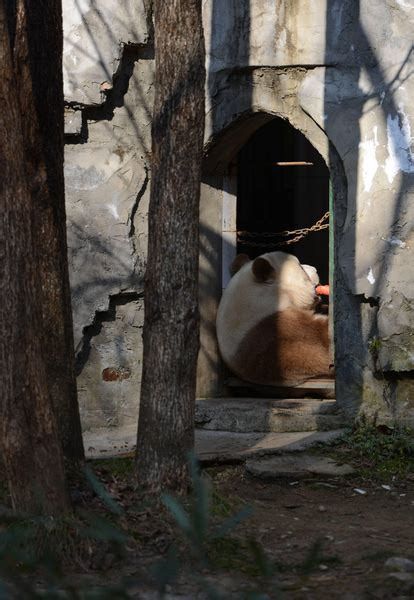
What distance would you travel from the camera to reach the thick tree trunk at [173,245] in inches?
182

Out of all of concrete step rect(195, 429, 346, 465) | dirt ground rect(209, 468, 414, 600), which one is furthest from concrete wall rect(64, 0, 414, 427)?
dirt ground rect(209, 468, 414, 600)

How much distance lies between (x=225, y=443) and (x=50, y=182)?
2.38 metres

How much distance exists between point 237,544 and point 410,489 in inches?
72.3

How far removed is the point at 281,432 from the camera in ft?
22.1

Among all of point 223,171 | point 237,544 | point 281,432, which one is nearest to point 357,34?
point 223,171

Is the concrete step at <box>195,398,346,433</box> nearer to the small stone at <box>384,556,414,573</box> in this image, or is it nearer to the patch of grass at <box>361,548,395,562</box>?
the patch of grass at <box>361,548,395,562</box>

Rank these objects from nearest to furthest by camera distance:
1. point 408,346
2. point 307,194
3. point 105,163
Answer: point 408,346 < point 105,163 < point 307,194

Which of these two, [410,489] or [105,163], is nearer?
[410,489]

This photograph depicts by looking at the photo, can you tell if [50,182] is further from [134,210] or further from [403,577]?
[403,577]

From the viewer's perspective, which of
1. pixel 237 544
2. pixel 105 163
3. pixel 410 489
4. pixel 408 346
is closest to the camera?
pixel 237 544

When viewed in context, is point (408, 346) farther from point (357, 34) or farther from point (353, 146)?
point (357, 34)

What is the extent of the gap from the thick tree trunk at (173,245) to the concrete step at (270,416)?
2.17m

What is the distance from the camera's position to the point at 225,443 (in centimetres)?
648

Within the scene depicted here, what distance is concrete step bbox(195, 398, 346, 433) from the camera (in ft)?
22.0
